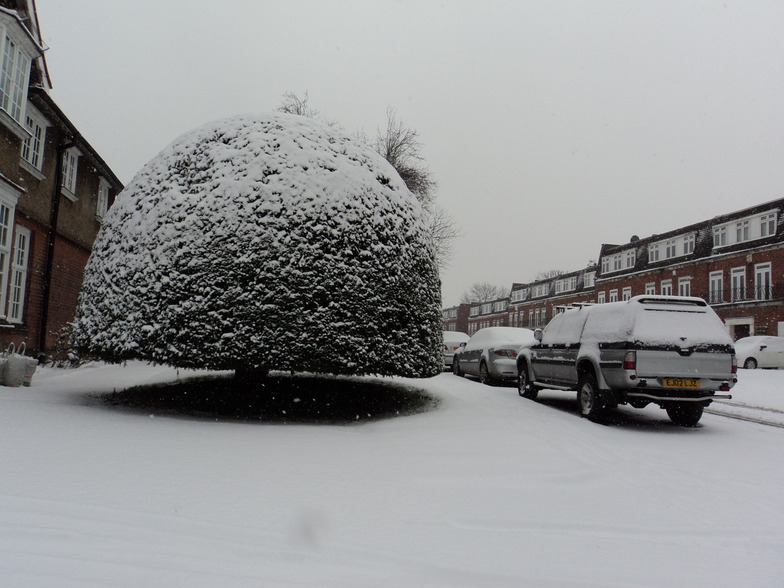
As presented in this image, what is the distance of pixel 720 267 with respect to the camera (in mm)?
34000

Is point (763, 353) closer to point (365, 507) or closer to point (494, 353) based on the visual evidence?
point (494, 353)

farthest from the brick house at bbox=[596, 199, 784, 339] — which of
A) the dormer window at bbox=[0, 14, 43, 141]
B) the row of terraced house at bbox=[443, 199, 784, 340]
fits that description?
the dormer window at bbox=[0, 14, 43, 141]

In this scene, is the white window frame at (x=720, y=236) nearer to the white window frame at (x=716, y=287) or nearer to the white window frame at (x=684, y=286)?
the white window frame at (x=716, y=287)

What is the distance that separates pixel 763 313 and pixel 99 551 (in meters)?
36.4

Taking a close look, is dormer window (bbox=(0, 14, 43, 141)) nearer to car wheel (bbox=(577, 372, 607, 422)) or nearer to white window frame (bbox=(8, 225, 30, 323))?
white window frame (bbox=(8, 225, 30, 323))

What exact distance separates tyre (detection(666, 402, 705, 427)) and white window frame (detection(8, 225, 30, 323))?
1261cm

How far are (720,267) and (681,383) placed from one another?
1258 inches

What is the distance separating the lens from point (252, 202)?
620 centimetres

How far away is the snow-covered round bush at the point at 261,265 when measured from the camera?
585 cm

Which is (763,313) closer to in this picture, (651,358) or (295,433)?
(651,358)

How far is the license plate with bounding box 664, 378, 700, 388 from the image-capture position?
7.14m

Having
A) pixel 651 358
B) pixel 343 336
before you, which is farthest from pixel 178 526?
pixel 651 358

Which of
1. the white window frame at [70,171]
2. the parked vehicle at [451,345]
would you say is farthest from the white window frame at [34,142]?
the parked vehicle at [451,345]

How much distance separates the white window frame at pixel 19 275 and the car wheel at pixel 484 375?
1082 centimetres
